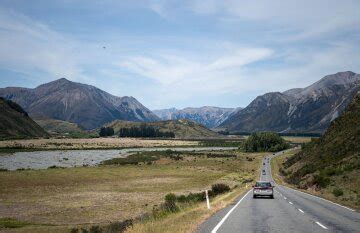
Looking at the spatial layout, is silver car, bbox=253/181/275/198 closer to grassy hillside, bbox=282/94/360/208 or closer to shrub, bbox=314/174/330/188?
grassy hillside, bbox=282/94/360/208

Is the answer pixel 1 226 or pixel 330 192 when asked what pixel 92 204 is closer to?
pixel 1 226

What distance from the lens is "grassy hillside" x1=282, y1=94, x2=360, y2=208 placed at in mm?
42466

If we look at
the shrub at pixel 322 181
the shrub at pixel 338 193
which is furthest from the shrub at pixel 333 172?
the shrub at pixel 338 193

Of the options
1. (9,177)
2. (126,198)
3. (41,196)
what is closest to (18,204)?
(41,196)

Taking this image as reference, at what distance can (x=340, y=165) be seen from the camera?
54.9 metres

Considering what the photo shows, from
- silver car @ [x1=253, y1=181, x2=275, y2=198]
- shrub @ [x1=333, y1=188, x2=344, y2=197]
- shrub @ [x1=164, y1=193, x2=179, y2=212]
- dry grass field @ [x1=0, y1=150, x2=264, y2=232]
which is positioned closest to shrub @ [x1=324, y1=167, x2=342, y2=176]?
shrub @ [x1=333, y1=188, x2=344, y2=197]

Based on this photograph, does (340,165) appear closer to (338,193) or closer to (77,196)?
(338,193)

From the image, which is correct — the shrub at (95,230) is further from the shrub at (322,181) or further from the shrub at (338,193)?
the shrub at (322,181)

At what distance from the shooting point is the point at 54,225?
36.6 metres

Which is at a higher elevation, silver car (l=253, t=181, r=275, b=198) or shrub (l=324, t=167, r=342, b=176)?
shrub (l=324, t=167, r=342, b=176)

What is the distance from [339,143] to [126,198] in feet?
125

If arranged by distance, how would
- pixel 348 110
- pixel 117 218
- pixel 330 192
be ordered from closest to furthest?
1. pixel 117 218
2. pixel 330 192
3. pixel 348 110

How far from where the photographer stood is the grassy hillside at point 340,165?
42466mm

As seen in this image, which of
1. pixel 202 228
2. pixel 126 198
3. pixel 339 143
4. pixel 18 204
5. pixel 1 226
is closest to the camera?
pixel 202 228
